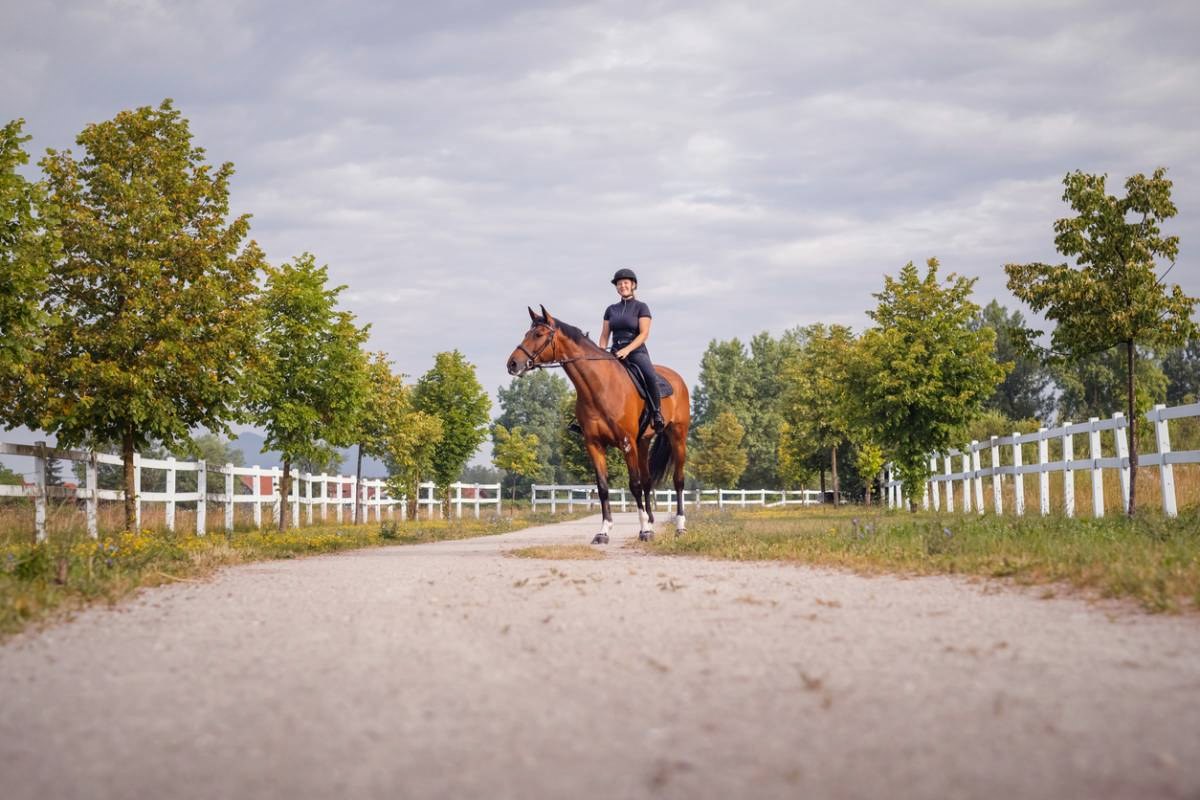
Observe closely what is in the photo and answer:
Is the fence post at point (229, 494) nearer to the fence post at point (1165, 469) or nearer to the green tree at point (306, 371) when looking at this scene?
the green tree at point (306, 371)

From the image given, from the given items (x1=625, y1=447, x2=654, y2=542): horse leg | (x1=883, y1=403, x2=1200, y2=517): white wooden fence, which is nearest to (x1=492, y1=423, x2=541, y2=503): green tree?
(x1=883, y1=403, x2=1200, y2=517): white wooden fence

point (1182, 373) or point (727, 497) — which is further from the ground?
point (1182, 373)

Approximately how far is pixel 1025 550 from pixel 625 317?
6265 mm

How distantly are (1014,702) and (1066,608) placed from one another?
2.39 metres

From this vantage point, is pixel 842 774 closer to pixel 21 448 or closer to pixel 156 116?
pixel 21 448

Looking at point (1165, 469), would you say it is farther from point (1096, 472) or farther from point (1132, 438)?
point (1096, 472)

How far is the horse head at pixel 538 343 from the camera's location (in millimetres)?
11922

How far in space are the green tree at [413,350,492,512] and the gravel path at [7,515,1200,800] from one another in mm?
34646

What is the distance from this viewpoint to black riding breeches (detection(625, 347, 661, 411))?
13.1 metres

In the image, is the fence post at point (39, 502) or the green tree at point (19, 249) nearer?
the green tree at point (19, 249)

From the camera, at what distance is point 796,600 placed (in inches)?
244

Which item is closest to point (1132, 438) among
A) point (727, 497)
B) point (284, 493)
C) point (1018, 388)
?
point (284, 493)

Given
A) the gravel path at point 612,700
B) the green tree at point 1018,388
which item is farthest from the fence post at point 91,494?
the green tree at point 1018,388

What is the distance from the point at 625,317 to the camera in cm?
1314
